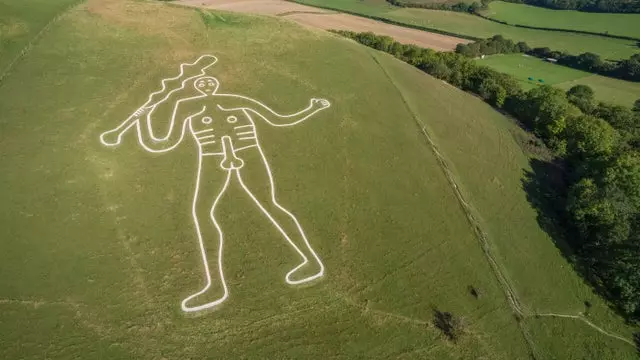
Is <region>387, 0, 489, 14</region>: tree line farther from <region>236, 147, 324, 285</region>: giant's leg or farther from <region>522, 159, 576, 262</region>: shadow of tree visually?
<region>236, 147, 324, 285</region>: giant's leg

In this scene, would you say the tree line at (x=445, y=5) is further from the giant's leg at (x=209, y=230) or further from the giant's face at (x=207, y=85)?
the giant's leg at (x=209, y=230)

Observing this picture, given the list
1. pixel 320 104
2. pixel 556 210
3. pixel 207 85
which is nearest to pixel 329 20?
→ pixel 320 104

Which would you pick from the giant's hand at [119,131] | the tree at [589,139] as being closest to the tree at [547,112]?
the tree at [589,139]

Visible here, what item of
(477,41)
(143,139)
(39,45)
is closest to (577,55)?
(477,41)

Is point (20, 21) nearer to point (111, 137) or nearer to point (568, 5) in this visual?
point (111, 137)

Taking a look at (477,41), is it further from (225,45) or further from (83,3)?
(83,3)
